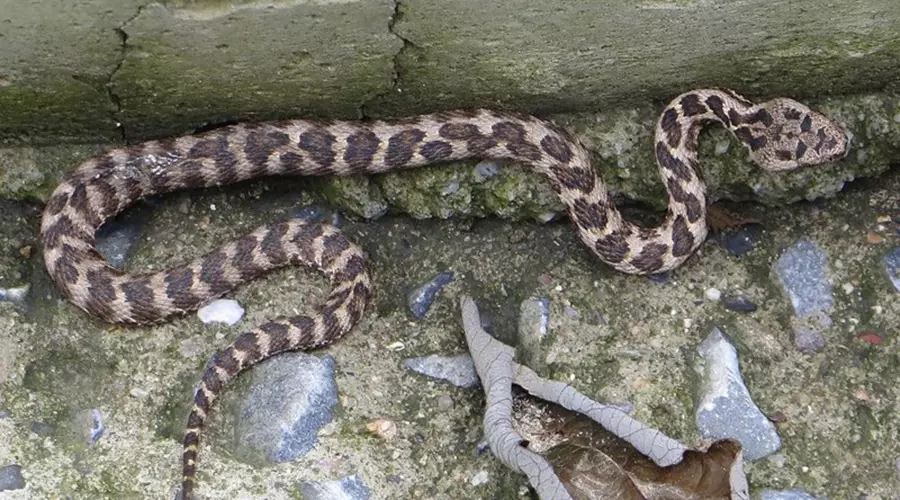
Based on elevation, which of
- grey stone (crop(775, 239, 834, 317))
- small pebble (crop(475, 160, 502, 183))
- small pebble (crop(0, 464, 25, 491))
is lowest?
small pebble (crop(0, 464, 25, 491))

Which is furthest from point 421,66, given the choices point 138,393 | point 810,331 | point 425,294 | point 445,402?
point 810,331

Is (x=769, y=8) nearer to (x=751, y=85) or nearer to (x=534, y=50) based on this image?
(x=751, y=85)

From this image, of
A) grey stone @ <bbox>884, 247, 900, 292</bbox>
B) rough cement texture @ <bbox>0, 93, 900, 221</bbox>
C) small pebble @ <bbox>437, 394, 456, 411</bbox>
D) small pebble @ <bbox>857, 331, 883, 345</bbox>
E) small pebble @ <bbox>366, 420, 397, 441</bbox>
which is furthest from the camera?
rough cement texture @ <bbox>0, 93, 900, 221</bbox>

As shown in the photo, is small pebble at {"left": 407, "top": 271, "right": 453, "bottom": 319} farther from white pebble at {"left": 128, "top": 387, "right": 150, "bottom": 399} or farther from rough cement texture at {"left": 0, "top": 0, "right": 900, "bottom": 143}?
white pebble at {"left": 128, "top": 387, "right": 150, "bottom": 399}

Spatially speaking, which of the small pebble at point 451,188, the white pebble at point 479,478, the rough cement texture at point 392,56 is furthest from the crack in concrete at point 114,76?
the white pebble at point 479,478

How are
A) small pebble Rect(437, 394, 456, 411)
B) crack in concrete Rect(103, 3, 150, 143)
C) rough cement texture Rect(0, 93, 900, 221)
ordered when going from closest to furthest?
crack in concrete Rect(103, 3, 150, 143) → small pebble Rect(437, 394, 456, 411) → rough cement texture Rect(0, 93, 900, 221)

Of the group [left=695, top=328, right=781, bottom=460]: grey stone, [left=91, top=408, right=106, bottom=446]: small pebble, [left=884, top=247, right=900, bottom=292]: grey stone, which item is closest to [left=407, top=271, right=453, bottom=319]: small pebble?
[left=695, top=328, right=781, bottom=460]: grey stone

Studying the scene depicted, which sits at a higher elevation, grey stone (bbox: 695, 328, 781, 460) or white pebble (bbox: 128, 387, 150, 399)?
grey stone (bbox: 695, 328, 781, 460)
